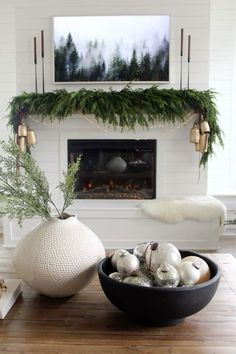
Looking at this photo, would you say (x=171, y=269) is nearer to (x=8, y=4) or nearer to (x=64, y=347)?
(x=64, y=347)

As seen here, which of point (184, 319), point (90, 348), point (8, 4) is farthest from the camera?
point (8, 4)

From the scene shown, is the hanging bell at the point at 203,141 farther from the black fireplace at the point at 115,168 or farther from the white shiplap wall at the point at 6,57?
the white shiplap wall at the point at 6,57

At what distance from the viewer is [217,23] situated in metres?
4.18

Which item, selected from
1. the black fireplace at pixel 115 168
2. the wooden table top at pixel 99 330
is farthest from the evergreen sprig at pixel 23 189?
the black fireplace at pixel 115 168

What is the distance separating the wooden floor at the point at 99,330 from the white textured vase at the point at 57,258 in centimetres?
6

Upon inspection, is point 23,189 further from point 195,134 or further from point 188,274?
point 195,134

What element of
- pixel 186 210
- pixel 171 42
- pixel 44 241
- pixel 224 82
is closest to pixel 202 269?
pixel 44 241

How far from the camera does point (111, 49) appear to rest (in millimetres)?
3787

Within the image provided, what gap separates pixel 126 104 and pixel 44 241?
2570 millimetres

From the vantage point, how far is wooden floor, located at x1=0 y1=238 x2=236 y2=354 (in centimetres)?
90

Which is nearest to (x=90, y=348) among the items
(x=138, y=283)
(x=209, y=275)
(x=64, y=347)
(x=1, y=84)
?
(x=64, y=347)

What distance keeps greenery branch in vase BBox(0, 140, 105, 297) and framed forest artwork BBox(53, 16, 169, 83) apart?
9.09ft

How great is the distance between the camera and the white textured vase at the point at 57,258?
3.58 feet

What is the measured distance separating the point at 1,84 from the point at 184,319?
382 cm
